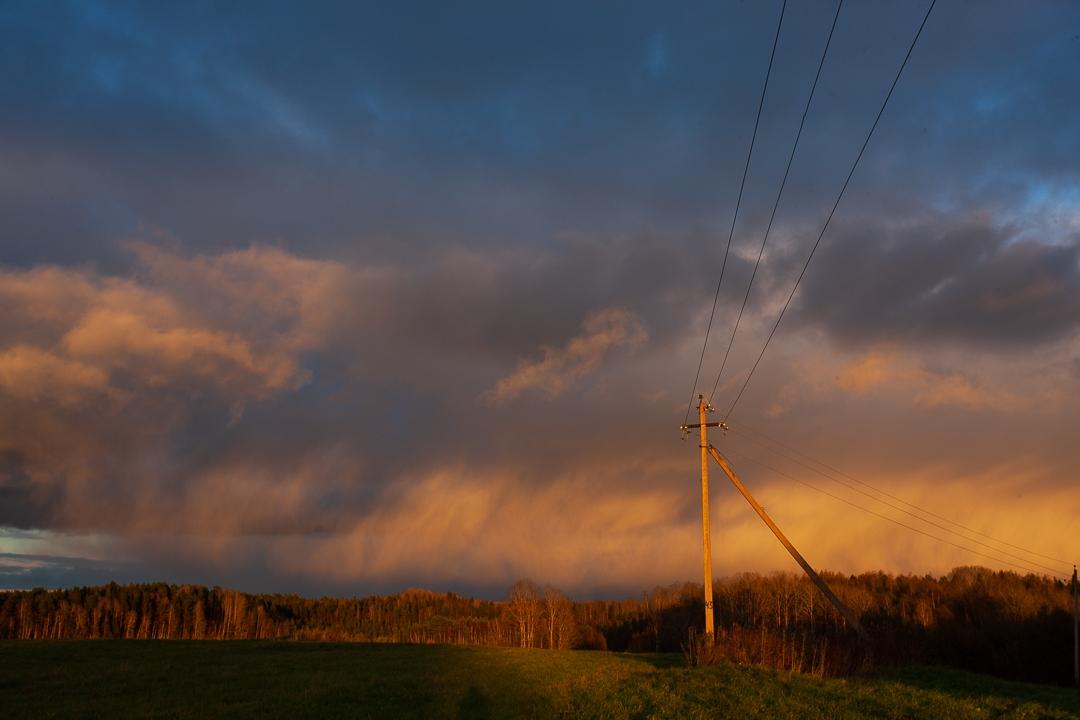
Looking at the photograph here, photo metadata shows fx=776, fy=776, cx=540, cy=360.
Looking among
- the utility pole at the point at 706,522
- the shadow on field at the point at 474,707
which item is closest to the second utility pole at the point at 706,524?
the utility pole at the point at 706,522

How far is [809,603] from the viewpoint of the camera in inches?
4242

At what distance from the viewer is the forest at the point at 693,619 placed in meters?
35.8

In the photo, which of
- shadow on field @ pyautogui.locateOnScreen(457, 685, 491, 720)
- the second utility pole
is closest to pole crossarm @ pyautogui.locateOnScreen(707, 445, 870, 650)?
the second utility pole

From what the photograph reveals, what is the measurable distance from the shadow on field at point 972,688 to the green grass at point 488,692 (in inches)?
3.5

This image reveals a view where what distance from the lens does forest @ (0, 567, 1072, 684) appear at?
3576 cm

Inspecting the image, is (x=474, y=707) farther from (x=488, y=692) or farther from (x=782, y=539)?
(x=782, y=539)

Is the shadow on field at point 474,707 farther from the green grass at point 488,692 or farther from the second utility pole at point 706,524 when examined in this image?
the second utility pole at point 706,524

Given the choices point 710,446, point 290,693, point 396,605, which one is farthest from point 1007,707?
point 396,605

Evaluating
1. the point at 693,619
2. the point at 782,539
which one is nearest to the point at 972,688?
the point at 782,539

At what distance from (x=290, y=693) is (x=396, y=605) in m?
163

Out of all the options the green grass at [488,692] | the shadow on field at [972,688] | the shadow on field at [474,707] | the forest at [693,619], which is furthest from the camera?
the forest at [693,619]

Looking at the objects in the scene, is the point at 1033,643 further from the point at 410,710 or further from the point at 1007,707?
the point at 410,710

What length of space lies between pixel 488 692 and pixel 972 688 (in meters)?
17.4

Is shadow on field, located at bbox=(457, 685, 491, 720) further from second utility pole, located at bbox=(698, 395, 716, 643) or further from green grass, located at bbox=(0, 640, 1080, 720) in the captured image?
second utility pole, located at bbox=(698, 395, 716, 643)
